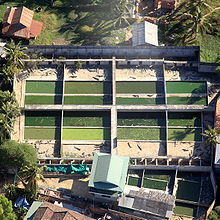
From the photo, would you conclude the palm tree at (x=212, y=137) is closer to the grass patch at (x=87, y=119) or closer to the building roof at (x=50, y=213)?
the grass patch at (x=87, y=119)

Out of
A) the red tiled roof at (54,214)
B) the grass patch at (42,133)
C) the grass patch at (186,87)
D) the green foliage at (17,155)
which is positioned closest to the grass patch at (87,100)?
the grass patch at (42,133)

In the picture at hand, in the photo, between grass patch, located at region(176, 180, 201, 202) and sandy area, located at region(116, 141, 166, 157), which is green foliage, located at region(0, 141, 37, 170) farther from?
grass patch, located at region(176, 180, 201, 202)

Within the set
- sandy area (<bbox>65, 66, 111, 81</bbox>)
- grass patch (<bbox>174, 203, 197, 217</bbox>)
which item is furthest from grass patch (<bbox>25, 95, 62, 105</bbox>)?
grass patch (<bbox>174, 203, 197, 217</bbox>)

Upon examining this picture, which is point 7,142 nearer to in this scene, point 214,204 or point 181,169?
point 181,169

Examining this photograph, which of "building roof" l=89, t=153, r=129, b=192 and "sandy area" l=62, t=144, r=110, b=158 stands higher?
"sandy area" l=62, t=144, r=110, b=158

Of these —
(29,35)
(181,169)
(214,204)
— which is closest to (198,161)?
(181,169)
